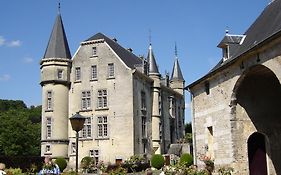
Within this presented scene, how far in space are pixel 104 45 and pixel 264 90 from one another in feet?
67.6

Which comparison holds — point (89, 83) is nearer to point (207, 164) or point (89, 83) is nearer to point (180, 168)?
point (207, 164)

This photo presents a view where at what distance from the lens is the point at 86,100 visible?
119ft

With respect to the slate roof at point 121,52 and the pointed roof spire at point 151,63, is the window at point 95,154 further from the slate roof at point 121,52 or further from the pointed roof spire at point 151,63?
the pointed roof spire at point 151,63

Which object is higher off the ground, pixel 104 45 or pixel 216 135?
pixel 104 45

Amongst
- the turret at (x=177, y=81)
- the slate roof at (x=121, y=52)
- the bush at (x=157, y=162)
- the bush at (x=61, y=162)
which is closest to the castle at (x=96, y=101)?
the slate roof at (x=121, y=52)

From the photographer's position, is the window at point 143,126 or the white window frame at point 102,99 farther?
the window at point 143,126

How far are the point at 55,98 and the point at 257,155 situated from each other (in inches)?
867

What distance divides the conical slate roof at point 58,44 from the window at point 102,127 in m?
6.74

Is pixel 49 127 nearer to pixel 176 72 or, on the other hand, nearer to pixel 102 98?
pixel 102 98

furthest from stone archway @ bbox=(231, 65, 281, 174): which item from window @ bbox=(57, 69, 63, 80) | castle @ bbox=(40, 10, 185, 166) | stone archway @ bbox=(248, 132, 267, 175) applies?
window @ bbox=(57, 69, 63, 80)

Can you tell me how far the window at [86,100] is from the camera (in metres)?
36.0

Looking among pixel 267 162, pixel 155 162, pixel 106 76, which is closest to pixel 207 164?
pixel 267 162

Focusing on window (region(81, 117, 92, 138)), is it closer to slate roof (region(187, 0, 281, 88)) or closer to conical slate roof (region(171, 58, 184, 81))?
slate roof (region(187, 0, 281, 88))

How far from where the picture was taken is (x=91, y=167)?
27312 millimetres
